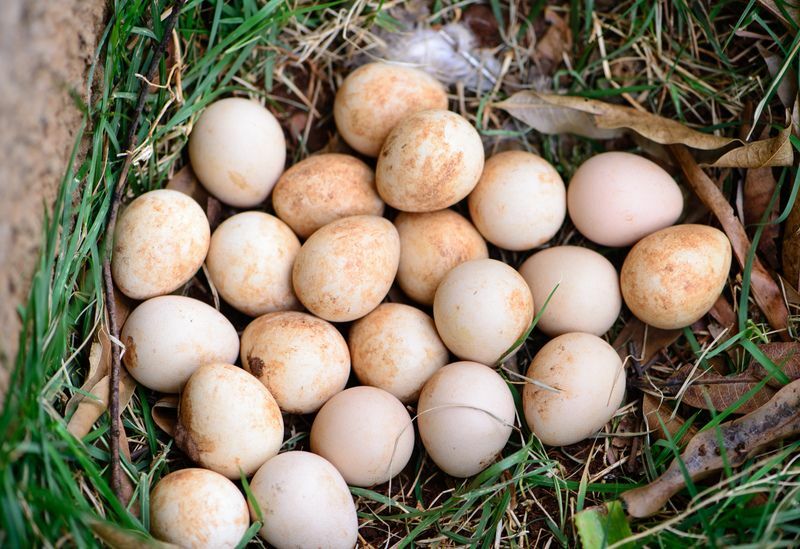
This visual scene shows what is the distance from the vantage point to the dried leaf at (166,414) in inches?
68.6

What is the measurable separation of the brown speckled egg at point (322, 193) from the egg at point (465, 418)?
20.7 inches

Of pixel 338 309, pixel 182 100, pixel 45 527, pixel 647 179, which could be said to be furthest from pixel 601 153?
pixel 45 527

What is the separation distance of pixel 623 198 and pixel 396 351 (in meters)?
0.72

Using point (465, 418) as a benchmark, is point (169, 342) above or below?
above

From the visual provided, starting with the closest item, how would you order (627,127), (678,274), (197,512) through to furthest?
(197,512) → (678,274) → (627,127)

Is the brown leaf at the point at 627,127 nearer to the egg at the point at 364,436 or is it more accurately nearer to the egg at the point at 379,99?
the egg at the point at 379,99

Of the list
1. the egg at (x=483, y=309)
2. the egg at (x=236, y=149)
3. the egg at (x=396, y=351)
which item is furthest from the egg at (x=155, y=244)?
the egg at (x=483, y=309)

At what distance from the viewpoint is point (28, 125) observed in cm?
133

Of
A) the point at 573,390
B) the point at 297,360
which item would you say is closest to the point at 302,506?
the point at 297,360

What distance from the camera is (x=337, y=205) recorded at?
6.36 feet

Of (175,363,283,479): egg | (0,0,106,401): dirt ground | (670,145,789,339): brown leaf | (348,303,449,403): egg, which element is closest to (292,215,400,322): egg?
(348,303,449,403): egg

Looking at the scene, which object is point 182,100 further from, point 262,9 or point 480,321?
point 480,321

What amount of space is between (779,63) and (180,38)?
164cm

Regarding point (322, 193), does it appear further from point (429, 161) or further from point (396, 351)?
point (396, 351)
